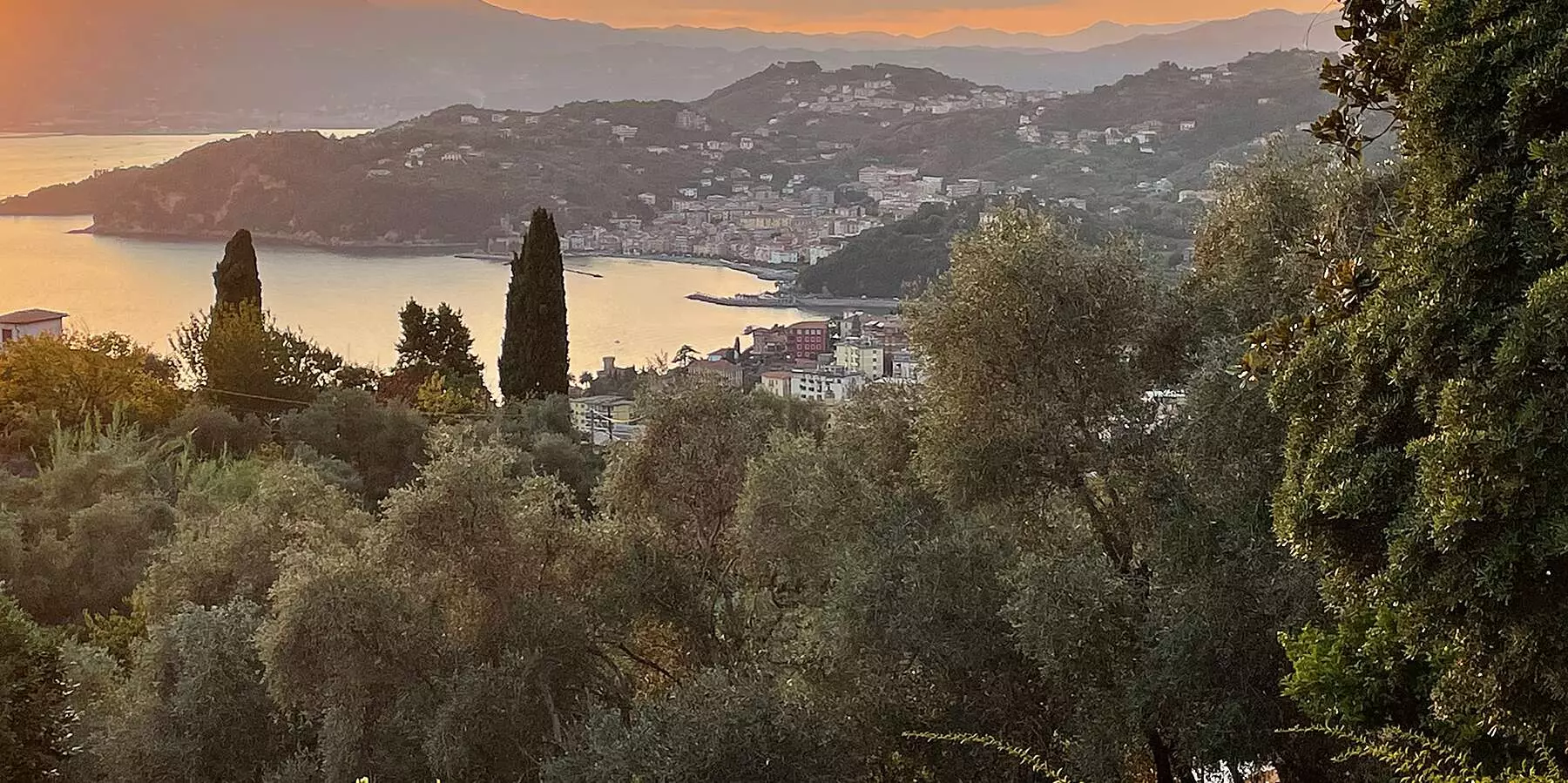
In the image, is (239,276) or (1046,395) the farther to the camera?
(239,276)

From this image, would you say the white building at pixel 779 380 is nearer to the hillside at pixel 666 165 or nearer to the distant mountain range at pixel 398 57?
the hillside at pixel 666 165

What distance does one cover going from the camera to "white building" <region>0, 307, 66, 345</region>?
94.3ft

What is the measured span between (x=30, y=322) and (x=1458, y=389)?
32.8 meters

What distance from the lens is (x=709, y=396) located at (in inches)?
321

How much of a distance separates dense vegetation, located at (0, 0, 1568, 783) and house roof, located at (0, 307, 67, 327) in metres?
23.9

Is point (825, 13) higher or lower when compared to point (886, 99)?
higher

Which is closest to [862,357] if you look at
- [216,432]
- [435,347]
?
[216,432]

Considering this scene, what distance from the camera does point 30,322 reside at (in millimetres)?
29078

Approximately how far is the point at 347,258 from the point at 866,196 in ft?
75.9

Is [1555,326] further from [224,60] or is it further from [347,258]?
[224,60]

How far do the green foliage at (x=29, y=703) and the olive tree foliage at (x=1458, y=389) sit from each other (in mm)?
7844

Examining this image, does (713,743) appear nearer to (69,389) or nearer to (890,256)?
(69,389)

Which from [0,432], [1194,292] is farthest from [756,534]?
[0,432]

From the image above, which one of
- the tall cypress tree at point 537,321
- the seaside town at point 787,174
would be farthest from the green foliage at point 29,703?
the seaside town at point 787,174
